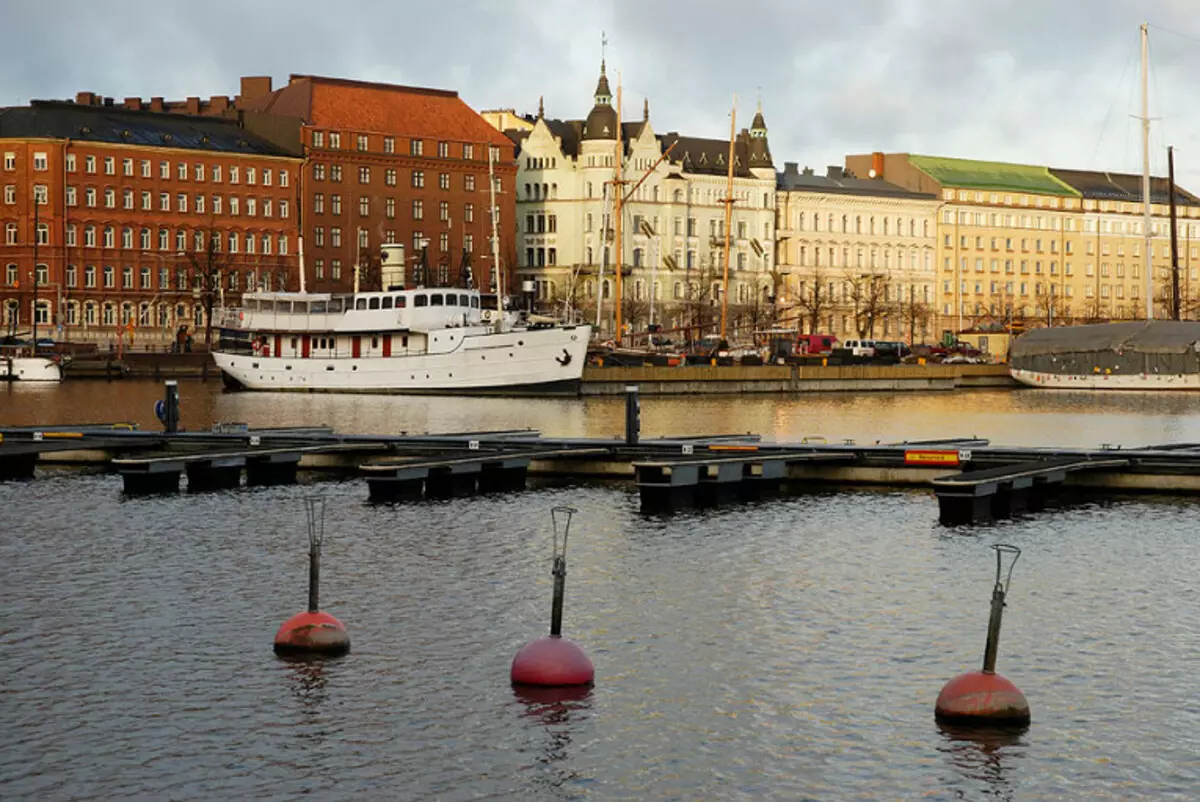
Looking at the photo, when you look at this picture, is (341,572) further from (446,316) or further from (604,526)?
(446,316)

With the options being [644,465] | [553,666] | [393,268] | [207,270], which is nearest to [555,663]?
[553,666]

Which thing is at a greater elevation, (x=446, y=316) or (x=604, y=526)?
(x=446, y=316)

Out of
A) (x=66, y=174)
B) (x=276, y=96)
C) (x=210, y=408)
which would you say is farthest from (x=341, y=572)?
(x=276, y=96)

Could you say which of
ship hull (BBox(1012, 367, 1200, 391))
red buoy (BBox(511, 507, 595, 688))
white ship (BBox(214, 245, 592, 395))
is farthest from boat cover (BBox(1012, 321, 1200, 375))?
red buoy (BBox(511, 507, 595, 688))

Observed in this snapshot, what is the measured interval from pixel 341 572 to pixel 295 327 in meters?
82.1

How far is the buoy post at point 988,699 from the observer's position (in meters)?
A: 23.5

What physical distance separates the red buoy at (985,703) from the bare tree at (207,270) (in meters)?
125

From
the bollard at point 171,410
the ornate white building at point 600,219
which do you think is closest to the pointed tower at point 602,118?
the ornate white building at point 600,219

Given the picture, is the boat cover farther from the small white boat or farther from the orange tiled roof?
the small white boat

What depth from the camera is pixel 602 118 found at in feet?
627

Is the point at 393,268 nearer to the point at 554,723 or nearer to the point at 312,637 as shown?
the point at 312,637

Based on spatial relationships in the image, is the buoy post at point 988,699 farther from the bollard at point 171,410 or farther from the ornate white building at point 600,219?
the ornate white building at point 600,219

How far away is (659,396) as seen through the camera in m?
115

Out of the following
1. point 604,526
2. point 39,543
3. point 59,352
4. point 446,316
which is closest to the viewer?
point 39,543
